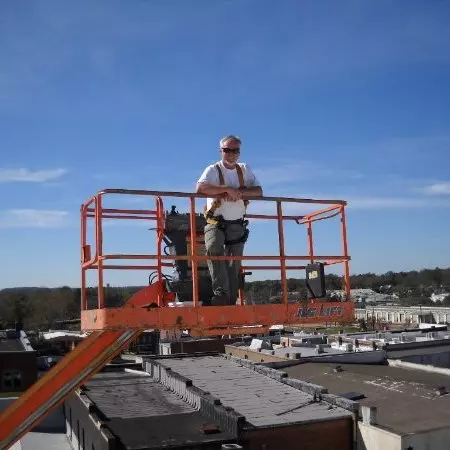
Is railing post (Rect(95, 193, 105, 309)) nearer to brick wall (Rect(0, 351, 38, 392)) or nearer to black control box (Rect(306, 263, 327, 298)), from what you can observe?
black control box (Rect(306, 263, 327, 298))

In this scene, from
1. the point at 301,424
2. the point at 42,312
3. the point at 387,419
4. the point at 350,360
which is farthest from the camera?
the point at 42,312

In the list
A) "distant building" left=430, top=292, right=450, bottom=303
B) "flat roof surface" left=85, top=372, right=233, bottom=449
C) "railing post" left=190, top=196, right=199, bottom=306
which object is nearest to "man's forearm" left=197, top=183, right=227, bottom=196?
"railing post" left=190, top=196, right=199, bottom=306

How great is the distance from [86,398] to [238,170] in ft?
57.8

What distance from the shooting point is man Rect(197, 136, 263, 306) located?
7.96 metres

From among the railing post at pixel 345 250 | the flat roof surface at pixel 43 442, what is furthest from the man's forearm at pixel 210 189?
the flat roof surface at pixel 43 442

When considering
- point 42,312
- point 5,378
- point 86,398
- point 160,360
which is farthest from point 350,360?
point 42,312

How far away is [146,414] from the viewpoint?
820 inches

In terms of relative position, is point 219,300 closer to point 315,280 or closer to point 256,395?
point 315,280

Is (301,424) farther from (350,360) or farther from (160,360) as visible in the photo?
(350,360)

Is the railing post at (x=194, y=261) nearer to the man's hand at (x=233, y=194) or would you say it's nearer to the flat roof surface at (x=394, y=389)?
the man's hand at (x=233, y=194)

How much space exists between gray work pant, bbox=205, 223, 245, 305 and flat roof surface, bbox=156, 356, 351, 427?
11.5 m

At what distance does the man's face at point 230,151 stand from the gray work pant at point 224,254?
96 cm

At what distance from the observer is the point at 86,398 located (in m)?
22.9

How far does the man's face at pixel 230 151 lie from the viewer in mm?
8109
